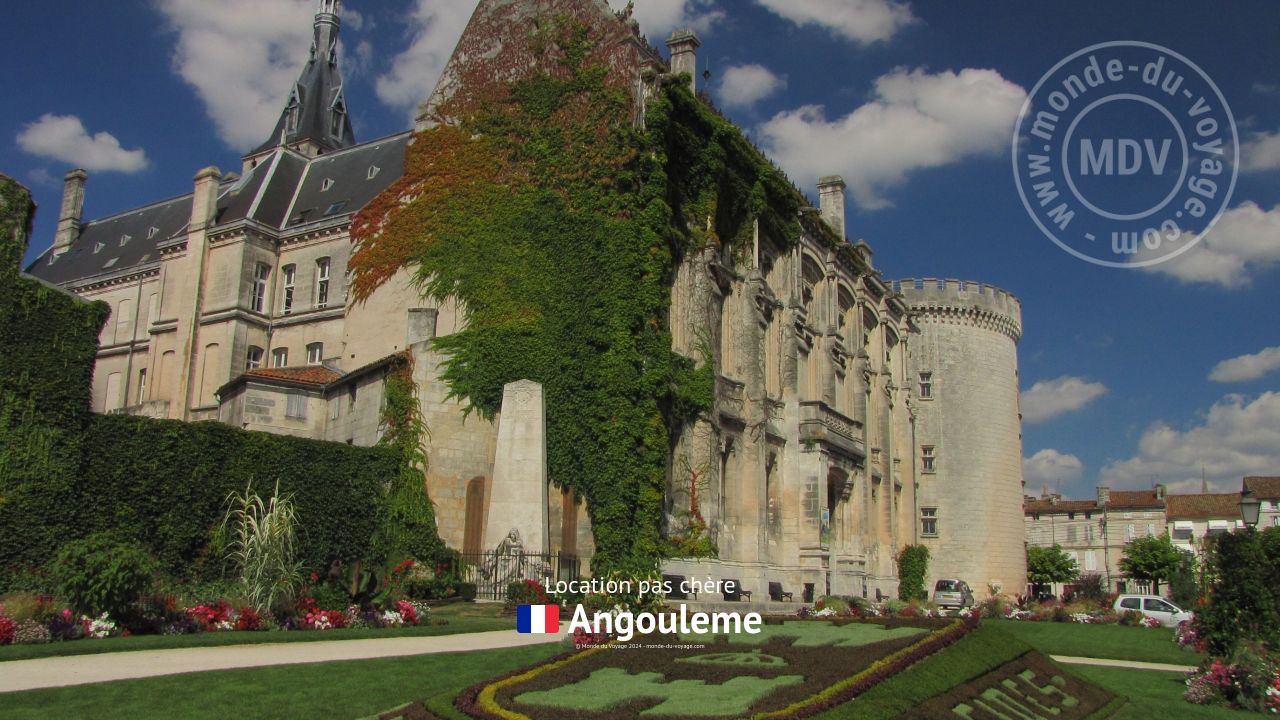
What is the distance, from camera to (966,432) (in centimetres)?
5628

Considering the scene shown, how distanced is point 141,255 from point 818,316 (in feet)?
98.6

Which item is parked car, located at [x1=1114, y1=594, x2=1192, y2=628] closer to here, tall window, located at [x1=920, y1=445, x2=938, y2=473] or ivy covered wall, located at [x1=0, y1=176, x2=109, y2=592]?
tall window, located at [x1=920, y1=445, x2=938, y2=473]

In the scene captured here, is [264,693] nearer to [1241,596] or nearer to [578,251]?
[1241,596]

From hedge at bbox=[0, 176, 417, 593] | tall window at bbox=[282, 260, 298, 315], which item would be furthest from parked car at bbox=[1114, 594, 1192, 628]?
tall window at bbox=[282, 260, 298, 315]

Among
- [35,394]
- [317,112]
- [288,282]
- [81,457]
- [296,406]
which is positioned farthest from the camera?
[317,112]

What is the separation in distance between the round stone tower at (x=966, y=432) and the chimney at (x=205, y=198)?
35598mm

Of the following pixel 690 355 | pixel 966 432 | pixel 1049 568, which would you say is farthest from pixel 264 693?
pixel 1049 568

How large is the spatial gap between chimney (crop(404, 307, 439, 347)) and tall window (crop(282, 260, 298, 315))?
1374 centimetres

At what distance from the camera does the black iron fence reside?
2409 centimetres

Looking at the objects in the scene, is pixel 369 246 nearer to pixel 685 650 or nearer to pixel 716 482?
pixel 716 482

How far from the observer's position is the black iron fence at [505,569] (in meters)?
24.1

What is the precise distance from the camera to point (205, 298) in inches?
1606

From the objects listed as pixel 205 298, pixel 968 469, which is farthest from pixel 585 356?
pixel 968 469

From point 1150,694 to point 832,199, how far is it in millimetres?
36246
